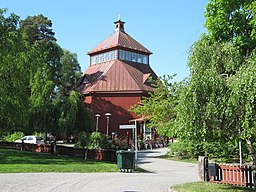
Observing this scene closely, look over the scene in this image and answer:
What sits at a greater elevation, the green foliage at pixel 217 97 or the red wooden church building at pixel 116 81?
the red wooden church building at pixel 116 81

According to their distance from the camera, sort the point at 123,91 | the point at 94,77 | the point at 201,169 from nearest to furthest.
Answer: the point at 201,169 → the point at 123,91 → the point at 94,77

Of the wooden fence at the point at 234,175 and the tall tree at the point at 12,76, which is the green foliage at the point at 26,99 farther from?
the wooden fence at the point at 234,175

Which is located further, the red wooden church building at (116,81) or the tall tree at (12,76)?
the red wooden church building at (116,81)

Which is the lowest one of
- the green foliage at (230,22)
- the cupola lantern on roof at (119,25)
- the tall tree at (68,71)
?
the green foliage at (230,22)

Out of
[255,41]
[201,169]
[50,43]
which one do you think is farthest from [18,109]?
[50,43]

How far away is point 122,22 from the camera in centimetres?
4500

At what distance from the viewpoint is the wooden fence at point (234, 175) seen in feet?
34.2

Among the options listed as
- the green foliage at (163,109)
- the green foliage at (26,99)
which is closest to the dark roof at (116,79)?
the green foliage at (26,99)

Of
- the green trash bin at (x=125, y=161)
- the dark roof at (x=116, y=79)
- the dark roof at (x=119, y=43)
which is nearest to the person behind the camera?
the green trash bin at (x=125, y=161)

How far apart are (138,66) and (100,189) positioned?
31812 millimetres

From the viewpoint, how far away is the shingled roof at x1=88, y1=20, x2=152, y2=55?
4031 cm

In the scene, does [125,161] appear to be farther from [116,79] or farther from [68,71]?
[68,71]

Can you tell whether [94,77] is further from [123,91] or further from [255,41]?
[255,41]

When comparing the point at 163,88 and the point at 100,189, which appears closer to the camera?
the point at 100,189
